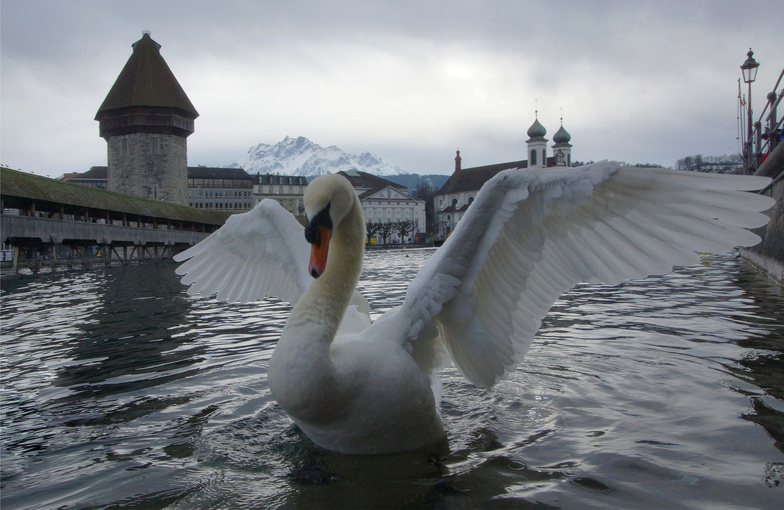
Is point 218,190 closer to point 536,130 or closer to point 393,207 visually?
point 393,207

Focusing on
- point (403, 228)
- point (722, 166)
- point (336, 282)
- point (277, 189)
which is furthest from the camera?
point (277, 189)

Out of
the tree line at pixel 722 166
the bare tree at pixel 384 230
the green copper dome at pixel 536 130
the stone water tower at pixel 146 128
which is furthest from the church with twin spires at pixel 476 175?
the tree line at pixel 722 166

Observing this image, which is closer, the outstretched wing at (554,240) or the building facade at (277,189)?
the outstretched wing at (554,240)

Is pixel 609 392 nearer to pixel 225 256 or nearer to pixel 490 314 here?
pixel 490 314

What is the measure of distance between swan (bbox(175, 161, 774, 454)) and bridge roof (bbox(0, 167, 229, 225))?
80.6 feet

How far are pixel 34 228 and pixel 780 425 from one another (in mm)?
26800

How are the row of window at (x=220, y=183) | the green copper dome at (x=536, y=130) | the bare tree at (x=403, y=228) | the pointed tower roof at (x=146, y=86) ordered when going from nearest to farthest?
the pointed tower roof at (x=146, y=86) → the bare tree at (x=403, y=228) → the row of window at (x=220, y=183) → the green copper dome at (x=536, y=130)

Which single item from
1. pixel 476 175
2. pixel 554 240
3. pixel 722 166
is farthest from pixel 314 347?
pixel 476 175

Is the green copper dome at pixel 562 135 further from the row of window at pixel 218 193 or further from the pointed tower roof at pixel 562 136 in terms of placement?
the row of window at pixel 218 193

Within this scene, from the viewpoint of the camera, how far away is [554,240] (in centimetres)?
318

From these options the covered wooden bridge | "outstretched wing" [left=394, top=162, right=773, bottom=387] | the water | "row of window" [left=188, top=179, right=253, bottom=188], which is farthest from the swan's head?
"row of window" [left=188, top=179, right=253, bottom=188]

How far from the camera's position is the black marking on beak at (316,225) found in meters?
2.92

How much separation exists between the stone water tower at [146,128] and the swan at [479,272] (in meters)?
53.8

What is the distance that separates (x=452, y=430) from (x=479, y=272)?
120cm
